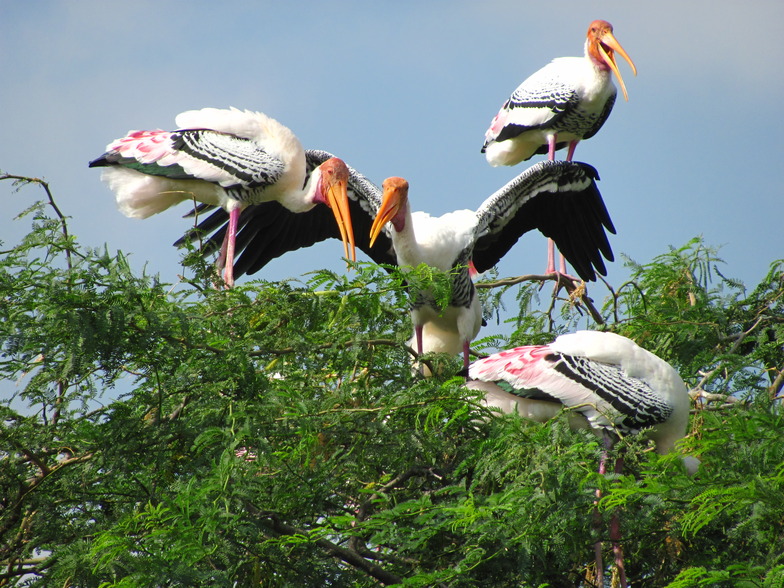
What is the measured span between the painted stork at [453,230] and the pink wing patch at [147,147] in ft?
1.72

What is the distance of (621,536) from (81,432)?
5.99ft

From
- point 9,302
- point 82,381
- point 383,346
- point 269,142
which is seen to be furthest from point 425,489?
point 269,142

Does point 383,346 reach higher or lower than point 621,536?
higher

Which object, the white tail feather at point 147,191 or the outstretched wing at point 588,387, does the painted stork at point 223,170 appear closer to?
the white tail feather at point 147,191

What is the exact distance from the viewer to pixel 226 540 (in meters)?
3.15

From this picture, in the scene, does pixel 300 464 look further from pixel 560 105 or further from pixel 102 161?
pixel 560 105

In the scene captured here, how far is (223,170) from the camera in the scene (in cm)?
595

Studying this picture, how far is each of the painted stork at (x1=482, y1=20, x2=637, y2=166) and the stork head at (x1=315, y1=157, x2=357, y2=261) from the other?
198cm

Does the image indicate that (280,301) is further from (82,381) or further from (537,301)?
(537,301)

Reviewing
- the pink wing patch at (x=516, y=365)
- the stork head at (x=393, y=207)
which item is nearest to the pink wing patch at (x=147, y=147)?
the stork head at (x=393, y=207)

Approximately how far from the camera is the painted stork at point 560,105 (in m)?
7.58

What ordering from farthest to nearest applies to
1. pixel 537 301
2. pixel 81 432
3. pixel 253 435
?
pixel 537 301
pixel 81 432
pixel 253 435

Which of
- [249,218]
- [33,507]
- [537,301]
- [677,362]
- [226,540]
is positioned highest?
[249,218]

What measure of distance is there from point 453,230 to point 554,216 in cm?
100
